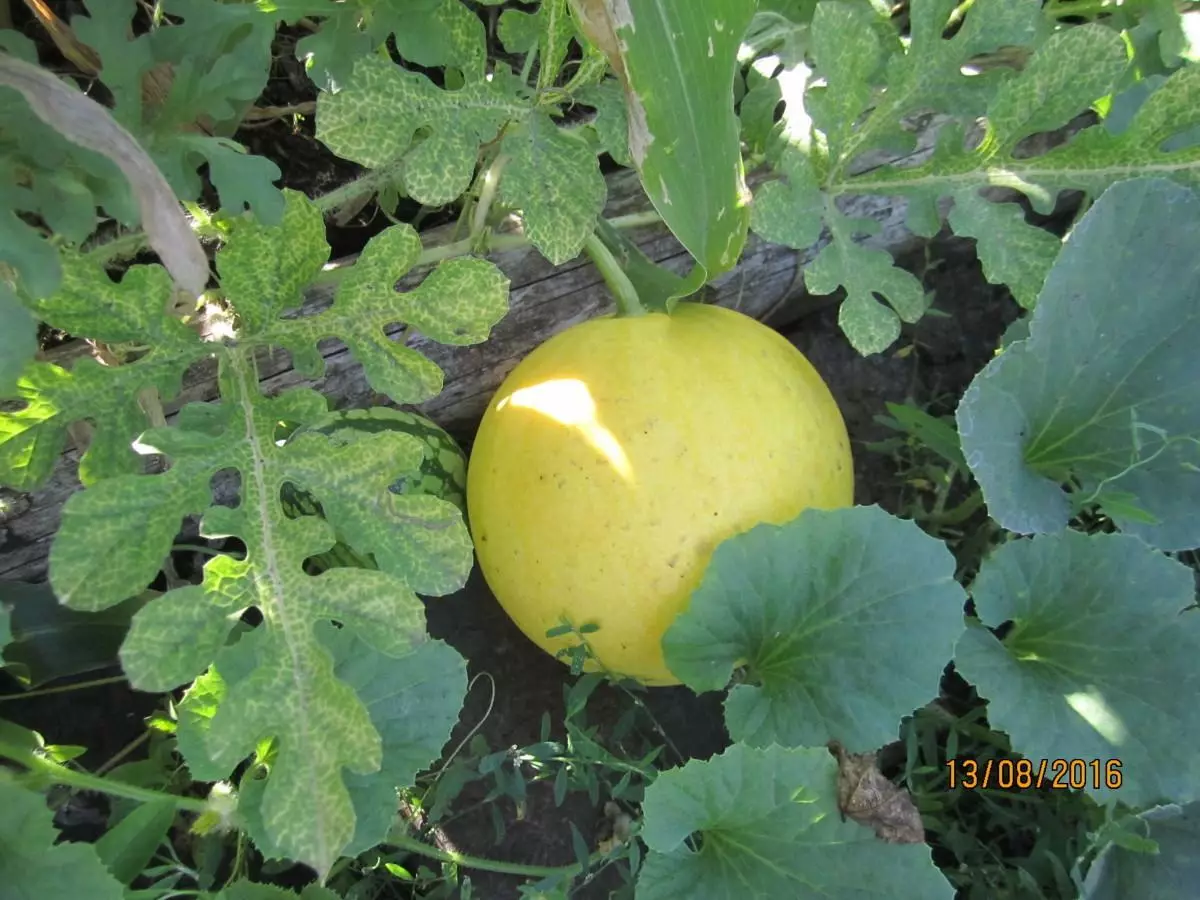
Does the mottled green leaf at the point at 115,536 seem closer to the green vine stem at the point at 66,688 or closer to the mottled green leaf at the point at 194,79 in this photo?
the mottled green leaf at the point at 194,79

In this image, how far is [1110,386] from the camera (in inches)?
54.4

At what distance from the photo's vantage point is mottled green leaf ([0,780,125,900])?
3.29ft

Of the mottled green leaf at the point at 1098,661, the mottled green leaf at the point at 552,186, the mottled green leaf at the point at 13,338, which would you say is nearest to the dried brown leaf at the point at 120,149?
the mottled green leaf at the point at 13,338

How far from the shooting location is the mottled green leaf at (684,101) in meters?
0.98

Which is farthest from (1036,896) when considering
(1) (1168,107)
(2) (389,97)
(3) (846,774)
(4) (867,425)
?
(2) (389,97)

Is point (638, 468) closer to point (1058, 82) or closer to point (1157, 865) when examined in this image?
point (1058, 82)

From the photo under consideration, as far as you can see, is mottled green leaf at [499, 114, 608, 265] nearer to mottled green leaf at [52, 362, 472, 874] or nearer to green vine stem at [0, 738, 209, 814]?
mottled green leaf at [52, 362, 472, 874]

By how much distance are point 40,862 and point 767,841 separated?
31.4 inches

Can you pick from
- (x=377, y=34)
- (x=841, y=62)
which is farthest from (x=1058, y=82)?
(x=377, y=34)

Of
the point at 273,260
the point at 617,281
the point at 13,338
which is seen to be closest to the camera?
the point at 13,338

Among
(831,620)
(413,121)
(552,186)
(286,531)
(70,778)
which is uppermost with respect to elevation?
(413,121)

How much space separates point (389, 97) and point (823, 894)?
41.4 inches

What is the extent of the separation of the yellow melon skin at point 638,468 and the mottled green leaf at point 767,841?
212 mm

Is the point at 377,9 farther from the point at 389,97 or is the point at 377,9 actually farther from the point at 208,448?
the point at 208,448
